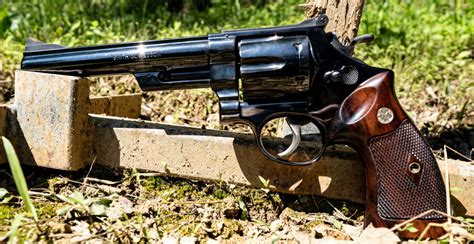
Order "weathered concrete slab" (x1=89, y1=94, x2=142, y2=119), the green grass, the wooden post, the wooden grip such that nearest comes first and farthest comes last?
the wooden grip
the wooden post
"weathered concrete slab" (x1=89, y1=94, x2=142, y2=119)
the green grass

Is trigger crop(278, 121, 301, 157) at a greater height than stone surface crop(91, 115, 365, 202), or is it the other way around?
trigger crop(278, 121, 301, 157)

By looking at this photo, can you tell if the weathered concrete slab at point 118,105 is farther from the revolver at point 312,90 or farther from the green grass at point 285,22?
the green grass at point 285,22

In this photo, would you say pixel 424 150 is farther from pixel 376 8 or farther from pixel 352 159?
pixel 376 8

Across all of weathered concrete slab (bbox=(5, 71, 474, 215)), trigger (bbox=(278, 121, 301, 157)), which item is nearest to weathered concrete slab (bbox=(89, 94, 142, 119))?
weathered concrete slab (bbox=(5, 71, 474, 215))

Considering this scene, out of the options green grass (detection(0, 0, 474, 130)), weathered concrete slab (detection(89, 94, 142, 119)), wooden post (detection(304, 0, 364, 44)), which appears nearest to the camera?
wooden post (detection(304, 0, 364, 44))

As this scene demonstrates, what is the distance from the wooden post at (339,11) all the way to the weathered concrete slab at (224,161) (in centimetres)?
53

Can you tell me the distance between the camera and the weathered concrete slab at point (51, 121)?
1.98 meters

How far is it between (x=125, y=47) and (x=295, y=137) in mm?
654

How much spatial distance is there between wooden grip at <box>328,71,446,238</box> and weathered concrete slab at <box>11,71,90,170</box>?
3.00 feet

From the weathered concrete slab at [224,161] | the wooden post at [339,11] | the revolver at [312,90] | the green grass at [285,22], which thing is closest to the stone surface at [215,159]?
the weathered concrete slab at [224,161]

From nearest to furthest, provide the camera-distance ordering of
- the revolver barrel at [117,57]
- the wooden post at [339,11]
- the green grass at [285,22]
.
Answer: the revolver barrel at [117,57] → the wooden post at [339,11] → the green grass at [285,22]

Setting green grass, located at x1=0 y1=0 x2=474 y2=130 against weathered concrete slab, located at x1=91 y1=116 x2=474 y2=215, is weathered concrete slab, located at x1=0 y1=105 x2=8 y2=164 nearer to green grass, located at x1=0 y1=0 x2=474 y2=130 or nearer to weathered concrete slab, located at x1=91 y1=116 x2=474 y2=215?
weathered concrete slab, located at x1=91 y1=116 x2=474 y2=215

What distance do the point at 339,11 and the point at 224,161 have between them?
76cm

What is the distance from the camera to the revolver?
175cm
